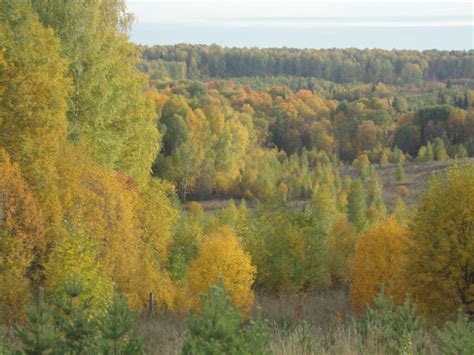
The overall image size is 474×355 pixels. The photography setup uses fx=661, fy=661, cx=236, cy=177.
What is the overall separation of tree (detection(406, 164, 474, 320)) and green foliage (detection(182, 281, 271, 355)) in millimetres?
15684

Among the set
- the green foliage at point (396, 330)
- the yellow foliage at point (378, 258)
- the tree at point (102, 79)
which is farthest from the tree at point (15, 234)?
the yellow foliage at point (378, 258)

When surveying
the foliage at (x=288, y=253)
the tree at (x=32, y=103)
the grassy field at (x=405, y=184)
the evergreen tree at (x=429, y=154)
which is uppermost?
the tree at (x=32, y=103)

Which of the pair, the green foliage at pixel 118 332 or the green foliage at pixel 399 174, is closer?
the green foliage at pixel 118 332

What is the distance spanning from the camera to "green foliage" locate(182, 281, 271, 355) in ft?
21.6

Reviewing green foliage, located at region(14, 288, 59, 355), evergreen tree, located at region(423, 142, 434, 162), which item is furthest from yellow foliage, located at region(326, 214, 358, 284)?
evergreen tree, located at region(423, 142, 434, 162)

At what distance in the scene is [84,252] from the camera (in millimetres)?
18547

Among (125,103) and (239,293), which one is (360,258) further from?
(125,103)

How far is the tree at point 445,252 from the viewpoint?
2186cm

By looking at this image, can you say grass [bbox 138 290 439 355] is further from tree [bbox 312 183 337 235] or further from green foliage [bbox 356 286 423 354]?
tree [bbox 312 183 337 235]

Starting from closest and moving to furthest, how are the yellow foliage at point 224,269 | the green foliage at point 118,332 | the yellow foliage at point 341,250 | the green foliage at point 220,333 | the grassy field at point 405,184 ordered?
1. the green foliage at point 220,333
2. the green foliage at point 118,332
3. the yellow foliage at point 224,269
4. the yellow foliage at point 341,250
5. the grassy field at point 405,184

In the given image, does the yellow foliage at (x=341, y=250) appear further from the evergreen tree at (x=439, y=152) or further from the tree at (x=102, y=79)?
the evergreen tree at (x=439, y=152)

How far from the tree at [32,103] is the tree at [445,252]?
1211 cm

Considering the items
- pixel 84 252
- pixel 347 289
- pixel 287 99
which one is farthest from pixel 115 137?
pixel 287 99

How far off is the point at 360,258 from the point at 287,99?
136m
